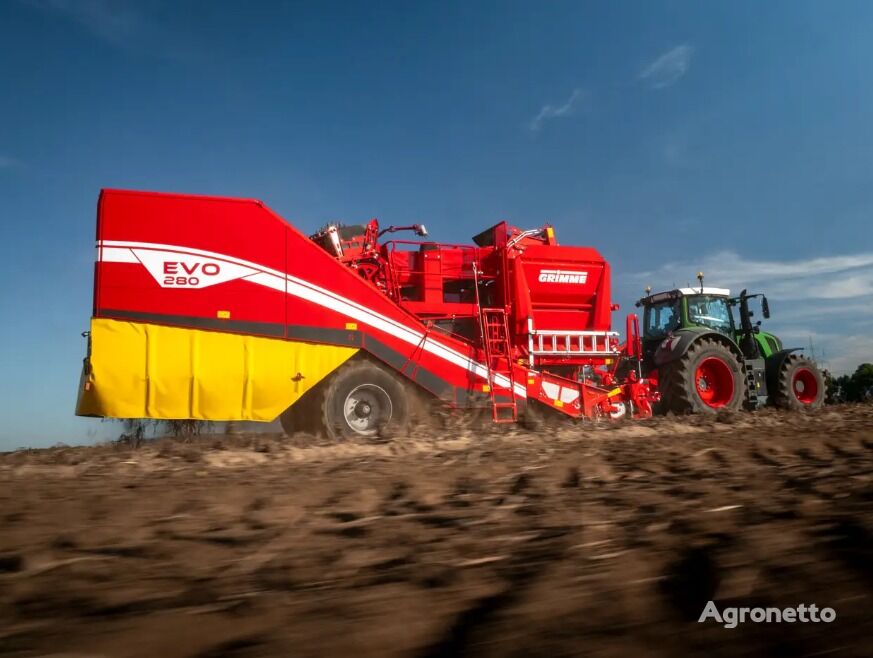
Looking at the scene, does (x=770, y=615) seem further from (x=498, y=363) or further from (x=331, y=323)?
(x=498, y=363)

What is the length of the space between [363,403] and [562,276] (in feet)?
13.1

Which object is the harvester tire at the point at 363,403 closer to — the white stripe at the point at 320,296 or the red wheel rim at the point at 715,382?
the white stripe at the point at 320,296

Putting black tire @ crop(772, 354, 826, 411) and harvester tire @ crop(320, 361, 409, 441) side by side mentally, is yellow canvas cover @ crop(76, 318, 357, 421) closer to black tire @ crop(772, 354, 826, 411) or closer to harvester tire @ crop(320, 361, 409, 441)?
harvester tire @ crop(320, 361, 409, 441)

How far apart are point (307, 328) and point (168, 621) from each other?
5.93 m

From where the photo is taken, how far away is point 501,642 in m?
1.40

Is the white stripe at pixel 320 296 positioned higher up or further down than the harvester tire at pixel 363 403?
higher up

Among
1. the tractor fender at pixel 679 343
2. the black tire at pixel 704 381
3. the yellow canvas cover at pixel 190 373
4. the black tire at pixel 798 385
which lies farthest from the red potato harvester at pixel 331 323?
the black tire at pixel 798 385

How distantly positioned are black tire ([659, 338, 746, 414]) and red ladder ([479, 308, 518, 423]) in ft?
10.5

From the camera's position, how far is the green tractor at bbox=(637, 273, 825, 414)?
9961 millimetres

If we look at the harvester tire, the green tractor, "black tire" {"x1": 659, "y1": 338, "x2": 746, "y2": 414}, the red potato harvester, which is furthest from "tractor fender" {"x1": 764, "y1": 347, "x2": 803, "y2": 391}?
the harvester tire

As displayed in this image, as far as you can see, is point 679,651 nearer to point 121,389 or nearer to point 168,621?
point 168,621

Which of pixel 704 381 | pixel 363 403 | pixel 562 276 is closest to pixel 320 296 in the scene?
pixel 363 403

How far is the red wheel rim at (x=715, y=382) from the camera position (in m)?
10.3

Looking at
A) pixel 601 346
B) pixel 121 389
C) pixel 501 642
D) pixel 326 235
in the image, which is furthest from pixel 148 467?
pixel 601 346
